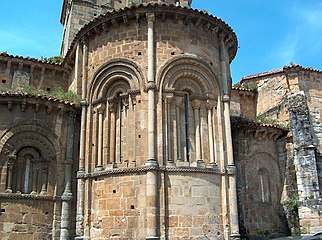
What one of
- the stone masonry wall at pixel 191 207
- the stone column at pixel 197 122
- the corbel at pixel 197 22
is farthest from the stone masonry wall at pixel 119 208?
the corbel at pixel 197 22

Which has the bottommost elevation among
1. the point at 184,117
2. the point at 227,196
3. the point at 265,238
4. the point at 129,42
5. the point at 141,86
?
the point at 265,238

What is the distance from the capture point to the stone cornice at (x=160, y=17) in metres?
12.5

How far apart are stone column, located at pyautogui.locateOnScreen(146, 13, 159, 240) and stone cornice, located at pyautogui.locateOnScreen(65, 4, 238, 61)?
0.29 meters

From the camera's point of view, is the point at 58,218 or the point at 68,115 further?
the point at 68,115

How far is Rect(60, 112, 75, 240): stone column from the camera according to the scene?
12.7 m

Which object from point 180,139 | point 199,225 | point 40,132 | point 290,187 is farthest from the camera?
point 290,187

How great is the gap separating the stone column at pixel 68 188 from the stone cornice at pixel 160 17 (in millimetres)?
3199

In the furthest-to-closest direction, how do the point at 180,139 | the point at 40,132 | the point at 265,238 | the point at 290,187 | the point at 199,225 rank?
the point at 290,187 < the point at 265,238 < the point at 40,132 < the point at 180,139 < the point at 199,225

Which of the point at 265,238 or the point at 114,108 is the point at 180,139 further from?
the point at 265,238

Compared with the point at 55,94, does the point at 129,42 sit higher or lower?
higher

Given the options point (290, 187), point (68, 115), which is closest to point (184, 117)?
point (68, 115)

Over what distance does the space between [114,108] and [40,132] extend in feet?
9.41

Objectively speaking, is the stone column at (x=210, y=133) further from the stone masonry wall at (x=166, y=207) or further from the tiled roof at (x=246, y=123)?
the tiled roof at (x=246, y=123)

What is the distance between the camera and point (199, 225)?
37.0 feet
